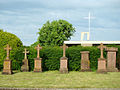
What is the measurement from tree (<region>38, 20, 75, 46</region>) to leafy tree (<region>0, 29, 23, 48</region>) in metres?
23.7

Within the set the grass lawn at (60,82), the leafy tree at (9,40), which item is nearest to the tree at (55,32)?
the leafy tree at (9,40)

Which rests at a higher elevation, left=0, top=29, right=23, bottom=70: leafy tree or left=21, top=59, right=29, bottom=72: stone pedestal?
left=0, top=29, right=23, bottom=70: leafy tree

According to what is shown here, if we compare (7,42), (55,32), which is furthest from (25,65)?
(55,32)

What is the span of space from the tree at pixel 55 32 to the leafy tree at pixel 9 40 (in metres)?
23.7

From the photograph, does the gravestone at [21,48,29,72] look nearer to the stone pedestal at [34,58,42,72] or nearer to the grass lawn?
the stone pedestal at [34,58,42,72]

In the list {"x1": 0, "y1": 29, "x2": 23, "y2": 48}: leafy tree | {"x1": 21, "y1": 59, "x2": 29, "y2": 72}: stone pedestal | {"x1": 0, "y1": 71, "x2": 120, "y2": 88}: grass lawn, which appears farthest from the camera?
{"x1": 0, "y1": 29, "x2": 23, "y2": 48}: leafy tree

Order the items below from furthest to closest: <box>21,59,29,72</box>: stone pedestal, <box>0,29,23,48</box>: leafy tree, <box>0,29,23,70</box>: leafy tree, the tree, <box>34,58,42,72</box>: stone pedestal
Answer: the tree
<box>0,29,23,48</box>: leafy tree
<box>0,29,23,70</box>: leafy tree
<box>21,59,29,72</box>: stone pedestal
<box>34,58,42,72</box>: stone pedestal

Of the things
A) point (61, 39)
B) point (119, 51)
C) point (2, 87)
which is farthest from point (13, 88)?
point (61, 39)

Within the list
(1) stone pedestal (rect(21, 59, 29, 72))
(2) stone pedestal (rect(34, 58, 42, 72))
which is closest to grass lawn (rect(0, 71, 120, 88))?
(2) stone pedestal (rect(34, 58, 42, 72))

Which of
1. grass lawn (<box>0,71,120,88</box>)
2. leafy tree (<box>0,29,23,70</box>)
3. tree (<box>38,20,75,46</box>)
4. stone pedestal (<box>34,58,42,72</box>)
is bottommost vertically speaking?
grass lawn (<box>0,71,120,88</box>)

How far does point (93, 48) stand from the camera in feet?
69.8

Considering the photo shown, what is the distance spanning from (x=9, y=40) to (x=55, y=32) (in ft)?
82.6

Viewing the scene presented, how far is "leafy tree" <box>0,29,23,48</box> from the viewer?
21.6 meters

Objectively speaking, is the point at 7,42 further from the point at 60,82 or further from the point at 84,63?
the point at 60,82
